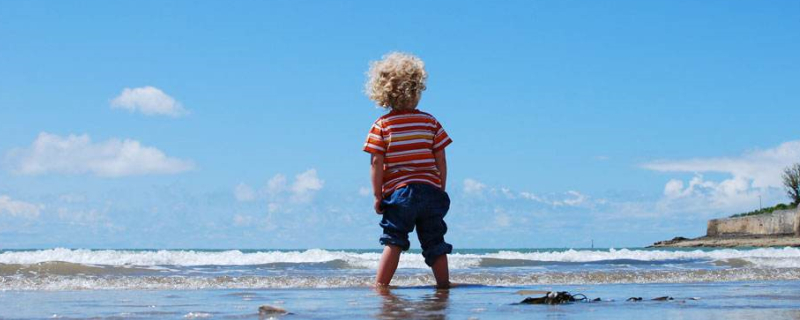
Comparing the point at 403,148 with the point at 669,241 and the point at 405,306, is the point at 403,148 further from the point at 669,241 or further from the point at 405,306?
the point at 669,241

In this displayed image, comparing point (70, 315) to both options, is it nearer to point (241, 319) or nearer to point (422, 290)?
point (241, 319)

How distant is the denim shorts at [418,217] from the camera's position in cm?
577

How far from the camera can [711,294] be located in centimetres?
566

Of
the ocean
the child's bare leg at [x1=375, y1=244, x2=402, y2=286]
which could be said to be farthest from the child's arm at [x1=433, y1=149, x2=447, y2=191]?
the ocean

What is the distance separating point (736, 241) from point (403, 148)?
191 ft

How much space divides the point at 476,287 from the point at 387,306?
5.95ft

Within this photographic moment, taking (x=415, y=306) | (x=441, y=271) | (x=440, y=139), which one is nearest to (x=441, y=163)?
(x=440, y=139)

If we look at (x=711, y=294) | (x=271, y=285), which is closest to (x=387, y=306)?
(x=711, y=294)

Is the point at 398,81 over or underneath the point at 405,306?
over

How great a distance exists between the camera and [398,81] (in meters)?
5.89

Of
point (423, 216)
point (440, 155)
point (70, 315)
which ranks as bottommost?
point (70, 315)

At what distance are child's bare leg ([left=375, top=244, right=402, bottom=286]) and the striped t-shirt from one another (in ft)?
1.28

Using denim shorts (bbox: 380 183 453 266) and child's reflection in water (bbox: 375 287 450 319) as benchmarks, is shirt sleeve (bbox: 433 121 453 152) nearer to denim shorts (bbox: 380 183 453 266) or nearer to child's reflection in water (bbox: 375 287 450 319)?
denim shorts (bbox: 380 183 453 266)

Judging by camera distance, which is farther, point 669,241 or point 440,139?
point 669,241
